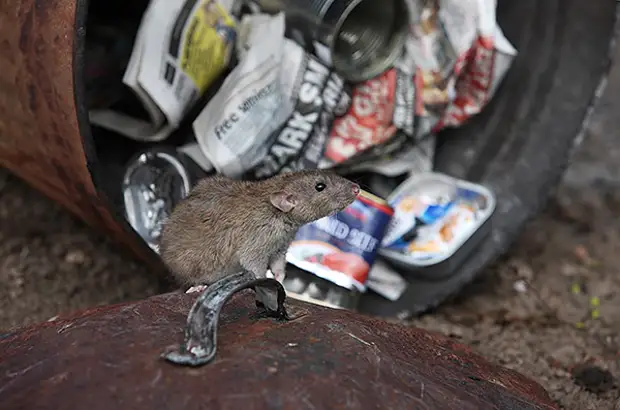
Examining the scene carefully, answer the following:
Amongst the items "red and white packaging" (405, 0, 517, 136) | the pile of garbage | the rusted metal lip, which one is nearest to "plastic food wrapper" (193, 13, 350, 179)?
the pile of garbage

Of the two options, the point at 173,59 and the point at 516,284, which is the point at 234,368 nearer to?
the point at 173,59

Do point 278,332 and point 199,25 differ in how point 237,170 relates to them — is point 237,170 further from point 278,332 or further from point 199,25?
point 278,332

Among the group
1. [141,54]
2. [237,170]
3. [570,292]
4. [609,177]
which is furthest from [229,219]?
[609,177]

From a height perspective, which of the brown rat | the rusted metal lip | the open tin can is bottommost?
the brown rat

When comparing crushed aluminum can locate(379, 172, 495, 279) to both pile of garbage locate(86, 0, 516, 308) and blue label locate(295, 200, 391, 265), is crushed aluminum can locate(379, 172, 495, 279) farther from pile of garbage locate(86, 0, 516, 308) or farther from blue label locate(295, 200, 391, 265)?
blue label locate(295, 200, 391, 265)

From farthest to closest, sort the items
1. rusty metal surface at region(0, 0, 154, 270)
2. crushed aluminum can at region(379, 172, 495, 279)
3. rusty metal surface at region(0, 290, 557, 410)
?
crushed aluminum can at region(379, 172, 495, 279) < rusty metal surface at region(0, 0, 154, 270) < rusty metal surface at region(0, 290, 557, 410)

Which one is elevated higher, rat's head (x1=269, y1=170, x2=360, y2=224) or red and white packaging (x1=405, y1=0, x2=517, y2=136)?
red and white packaging (x1=405, y1=0, x2=517, y2=136)

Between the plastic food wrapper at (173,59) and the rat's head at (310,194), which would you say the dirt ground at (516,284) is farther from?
the rat's head at (310,194)

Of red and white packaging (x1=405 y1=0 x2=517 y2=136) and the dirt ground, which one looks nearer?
the dirt ground
